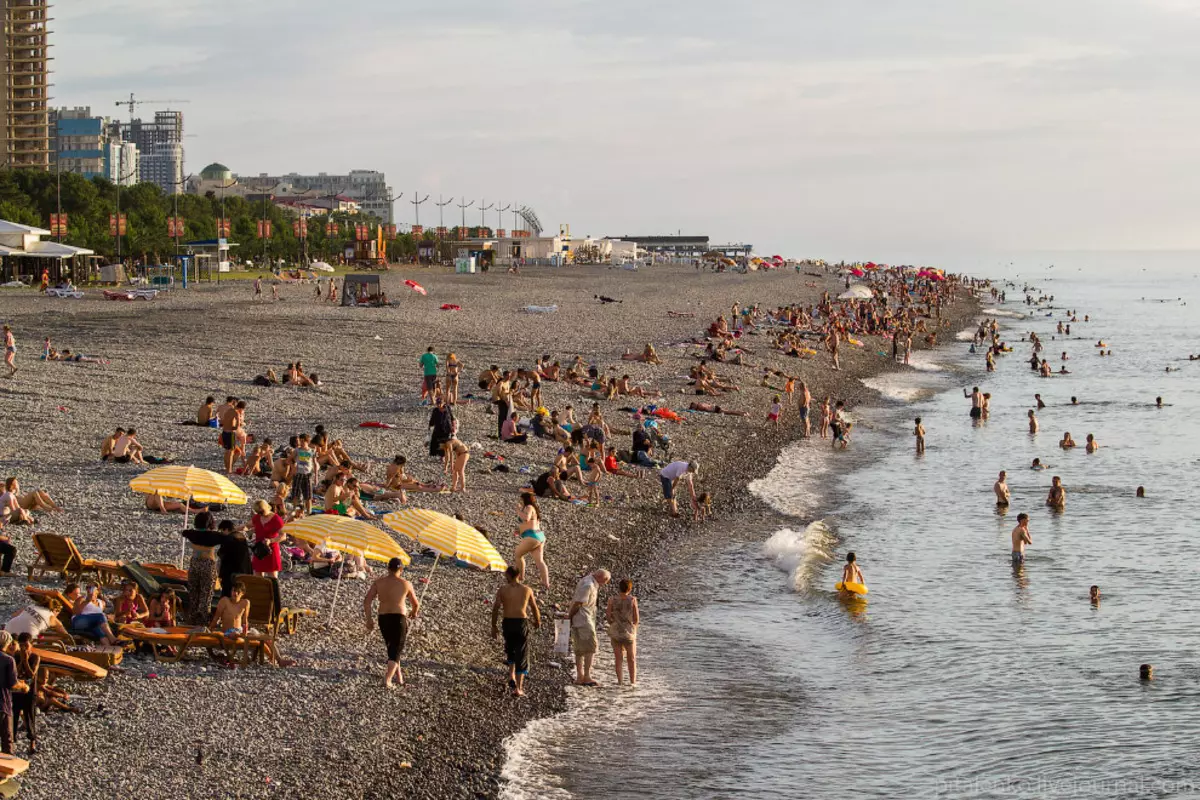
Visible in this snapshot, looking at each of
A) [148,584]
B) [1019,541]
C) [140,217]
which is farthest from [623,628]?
[140,217]

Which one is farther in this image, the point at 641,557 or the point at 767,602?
the point at 641,557

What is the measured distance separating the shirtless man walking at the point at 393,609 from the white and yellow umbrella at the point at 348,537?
620mm

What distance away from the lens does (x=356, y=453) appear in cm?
2291

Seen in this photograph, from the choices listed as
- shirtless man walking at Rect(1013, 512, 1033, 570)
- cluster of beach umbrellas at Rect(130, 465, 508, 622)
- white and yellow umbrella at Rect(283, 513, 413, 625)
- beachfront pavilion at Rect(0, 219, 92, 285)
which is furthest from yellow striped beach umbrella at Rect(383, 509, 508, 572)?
beachfront pavilion at Rect(0, 219, 92, 285)

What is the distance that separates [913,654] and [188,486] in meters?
9.04

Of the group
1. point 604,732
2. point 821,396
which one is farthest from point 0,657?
point 821,396

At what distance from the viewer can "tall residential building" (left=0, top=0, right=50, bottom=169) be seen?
451ft

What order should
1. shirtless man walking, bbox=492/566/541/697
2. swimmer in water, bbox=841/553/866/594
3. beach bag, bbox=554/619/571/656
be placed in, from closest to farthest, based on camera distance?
shirtless man walking, bbox=492/566/541/697 → beach bag, bbox=554/619/571/656 → swimmer in water, bbox=841/553/866/594

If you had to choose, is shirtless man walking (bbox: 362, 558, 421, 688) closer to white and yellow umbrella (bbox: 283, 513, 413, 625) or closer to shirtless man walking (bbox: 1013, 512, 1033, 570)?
white and yellow umbrella (bbox: 283, 513, 413, 625)

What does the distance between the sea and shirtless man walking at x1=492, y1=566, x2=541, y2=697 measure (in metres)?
0.66

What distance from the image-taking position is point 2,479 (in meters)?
18.7

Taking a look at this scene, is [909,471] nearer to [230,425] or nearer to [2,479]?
[230,425]

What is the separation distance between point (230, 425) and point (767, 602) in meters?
8.98

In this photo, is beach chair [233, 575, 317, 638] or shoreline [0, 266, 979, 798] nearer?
shoreline [0, 266, 979, 798]
